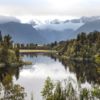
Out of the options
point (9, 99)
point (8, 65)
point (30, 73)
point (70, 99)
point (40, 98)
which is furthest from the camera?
point (8, 65)

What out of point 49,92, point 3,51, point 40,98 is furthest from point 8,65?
point 49,92

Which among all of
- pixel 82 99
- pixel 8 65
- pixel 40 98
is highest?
pixel 82 99

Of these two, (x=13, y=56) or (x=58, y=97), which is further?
(x=13, y=56)

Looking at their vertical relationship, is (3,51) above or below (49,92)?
below

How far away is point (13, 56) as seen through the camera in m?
193

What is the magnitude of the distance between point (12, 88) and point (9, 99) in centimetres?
199

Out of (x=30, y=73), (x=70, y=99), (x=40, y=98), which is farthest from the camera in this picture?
(x=30, y=73)

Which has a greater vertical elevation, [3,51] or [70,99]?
[70,99]

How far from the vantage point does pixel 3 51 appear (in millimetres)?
185375

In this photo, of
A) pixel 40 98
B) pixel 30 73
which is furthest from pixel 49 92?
pixel 30 73

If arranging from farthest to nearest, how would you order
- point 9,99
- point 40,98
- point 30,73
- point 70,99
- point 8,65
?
point 8,65
point 30,73
point 40,98
point 9,99
point 70,99

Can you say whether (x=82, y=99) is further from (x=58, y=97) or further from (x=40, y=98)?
(x=40, y=98)

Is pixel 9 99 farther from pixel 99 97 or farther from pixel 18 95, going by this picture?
pixel 99 97

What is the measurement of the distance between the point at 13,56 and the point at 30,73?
118 ft
